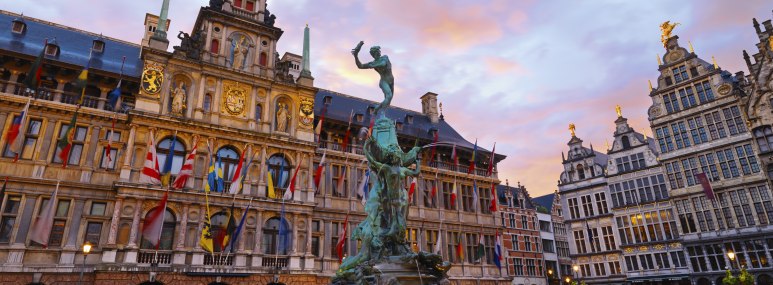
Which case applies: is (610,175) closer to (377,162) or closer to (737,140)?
(737,140)

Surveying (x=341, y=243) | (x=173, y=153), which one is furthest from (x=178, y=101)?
(x=341, y=243)

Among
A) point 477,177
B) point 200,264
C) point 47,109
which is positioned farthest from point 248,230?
point 477,177

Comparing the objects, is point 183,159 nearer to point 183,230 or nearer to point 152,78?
point 183,230

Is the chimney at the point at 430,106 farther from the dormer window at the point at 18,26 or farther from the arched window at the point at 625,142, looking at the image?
the dormer window at the point at 18,26

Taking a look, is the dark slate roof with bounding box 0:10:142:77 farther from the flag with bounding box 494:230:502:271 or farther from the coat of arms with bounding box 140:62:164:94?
the flag with bounding box 494:230:502:271

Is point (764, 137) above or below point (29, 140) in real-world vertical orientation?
above

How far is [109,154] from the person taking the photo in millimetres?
21344

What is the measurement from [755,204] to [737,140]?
4.59m

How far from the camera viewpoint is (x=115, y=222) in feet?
66.4

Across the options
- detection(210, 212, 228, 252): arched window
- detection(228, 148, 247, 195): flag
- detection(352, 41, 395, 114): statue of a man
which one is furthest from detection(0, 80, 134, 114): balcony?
detection(352, 41, 395, 114): statue of a man

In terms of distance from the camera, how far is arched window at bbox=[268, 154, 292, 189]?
25438 millimetres

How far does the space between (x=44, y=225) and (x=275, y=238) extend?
10199mm

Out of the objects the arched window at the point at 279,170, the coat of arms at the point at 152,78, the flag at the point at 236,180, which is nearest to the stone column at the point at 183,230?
the flag at the point at 236,180

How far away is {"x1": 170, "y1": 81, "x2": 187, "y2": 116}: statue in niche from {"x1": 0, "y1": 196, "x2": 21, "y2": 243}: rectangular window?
7.69m
